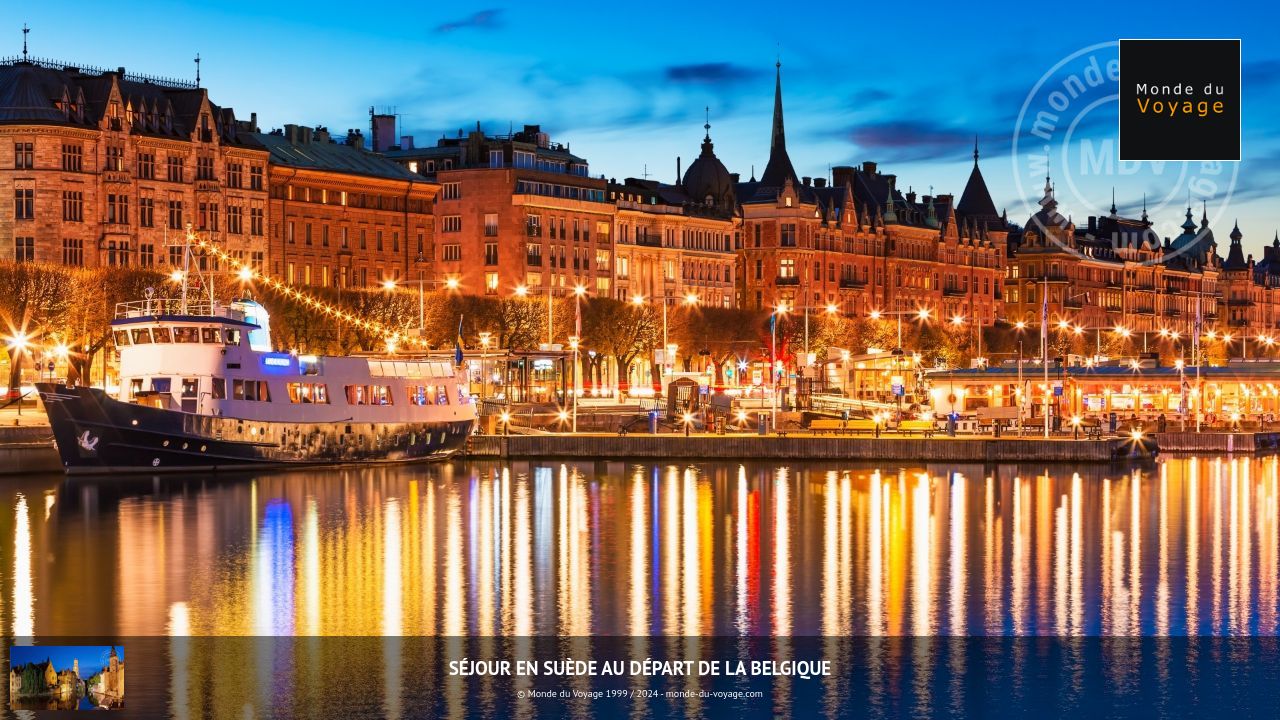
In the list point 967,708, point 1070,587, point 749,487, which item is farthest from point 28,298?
point 967,708

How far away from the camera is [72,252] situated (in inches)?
4363

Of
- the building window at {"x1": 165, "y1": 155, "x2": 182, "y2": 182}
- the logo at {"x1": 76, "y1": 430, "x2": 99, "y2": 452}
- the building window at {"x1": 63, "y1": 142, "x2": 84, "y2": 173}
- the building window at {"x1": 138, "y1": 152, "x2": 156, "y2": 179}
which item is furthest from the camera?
the building window at {"x1": 165, "y1": 155, "x2": 182, "y2": 182}

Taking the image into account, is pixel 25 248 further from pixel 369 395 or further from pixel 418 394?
pixel 369 395

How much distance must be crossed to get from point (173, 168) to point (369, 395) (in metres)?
39.4

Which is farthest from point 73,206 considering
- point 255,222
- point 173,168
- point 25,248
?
point 255,222

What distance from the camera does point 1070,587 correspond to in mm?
48594

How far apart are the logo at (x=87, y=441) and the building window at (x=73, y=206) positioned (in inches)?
1520

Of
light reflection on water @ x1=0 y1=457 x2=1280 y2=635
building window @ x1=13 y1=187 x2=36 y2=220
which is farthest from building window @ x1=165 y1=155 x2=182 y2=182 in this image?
light reflection on water @ x1=0 y1=457 x2=1280 y2=635

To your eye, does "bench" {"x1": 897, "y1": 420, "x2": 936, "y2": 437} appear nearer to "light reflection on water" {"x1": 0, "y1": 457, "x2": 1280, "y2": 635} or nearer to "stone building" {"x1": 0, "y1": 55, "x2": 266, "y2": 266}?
"light reflection on water" {"x1": 0, "y1": 457, "x2": 1280, "y2": 635}

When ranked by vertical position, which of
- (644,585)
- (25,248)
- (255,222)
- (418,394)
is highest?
(255,222)

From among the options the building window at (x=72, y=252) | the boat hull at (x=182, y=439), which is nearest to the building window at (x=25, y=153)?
the building window at (x=72, y=252)

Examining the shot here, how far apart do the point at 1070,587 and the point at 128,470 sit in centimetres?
3952

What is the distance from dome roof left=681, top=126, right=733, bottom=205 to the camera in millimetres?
173875

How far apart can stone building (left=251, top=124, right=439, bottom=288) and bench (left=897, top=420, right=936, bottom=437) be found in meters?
37.7
